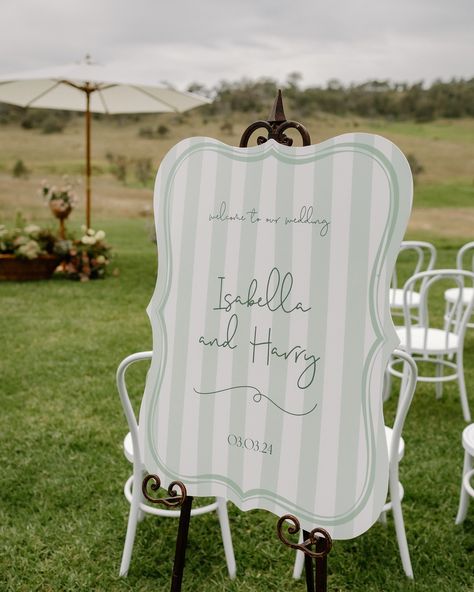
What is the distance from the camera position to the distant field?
11.6 metres

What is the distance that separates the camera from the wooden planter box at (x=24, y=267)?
6.66 m

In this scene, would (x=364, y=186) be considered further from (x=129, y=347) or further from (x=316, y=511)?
(x=129, y=347)

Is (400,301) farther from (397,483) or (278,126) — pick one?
(278,126)

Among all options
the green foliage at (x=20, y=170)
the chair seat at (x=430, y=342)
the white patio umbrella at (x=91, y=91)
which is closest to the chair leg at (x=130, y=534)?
the chair seat at (x=430, y=342)

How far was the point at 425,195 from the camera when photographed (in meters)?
12.2

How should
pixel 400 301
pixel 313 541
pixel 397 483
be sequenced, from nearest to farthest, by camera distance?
pixel 313 541 → pixel 397 483 → pixel 400 301

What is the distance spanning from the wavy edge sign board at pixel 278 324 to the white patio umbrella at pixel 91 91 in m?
4.61

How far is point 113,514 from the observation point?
2400 mm

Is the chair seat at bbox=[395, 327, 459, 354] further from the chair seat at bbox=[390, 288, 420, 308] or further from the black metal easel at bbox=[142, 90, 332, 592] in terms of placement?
the black metal easel at bbox=[142, 90, 332, 592]

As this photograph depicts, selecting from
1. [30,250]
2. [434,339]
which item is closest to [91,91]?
[30,250]

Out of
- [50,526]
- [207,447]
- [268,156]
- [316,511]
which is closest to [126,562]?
[50,526]

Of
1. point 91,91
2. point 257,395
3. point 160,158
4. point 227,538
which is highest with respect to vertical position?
point 91,91

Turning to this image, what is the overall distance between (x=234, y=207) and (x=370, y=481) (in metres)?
0.70

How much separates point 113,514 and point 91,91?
546 cm
